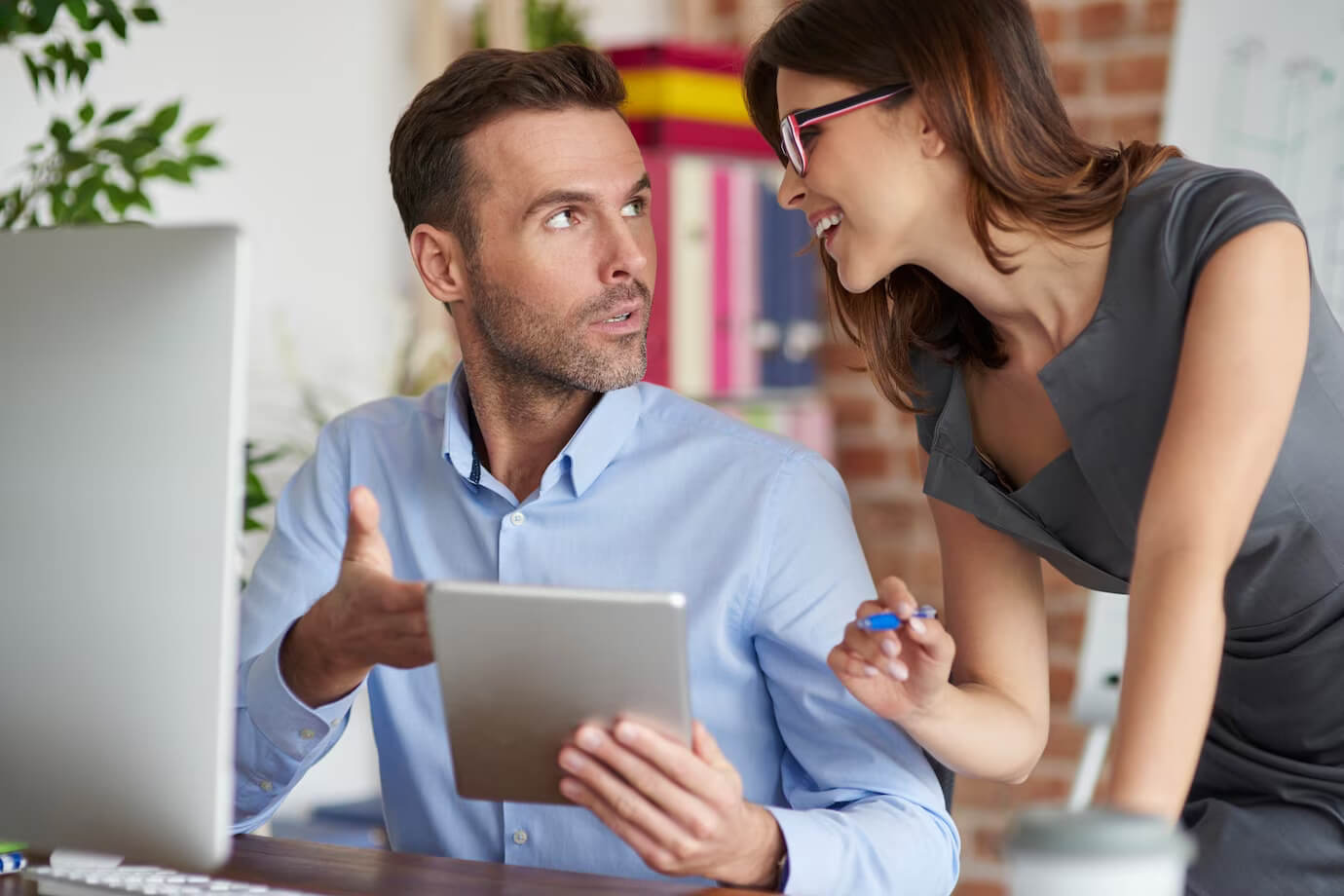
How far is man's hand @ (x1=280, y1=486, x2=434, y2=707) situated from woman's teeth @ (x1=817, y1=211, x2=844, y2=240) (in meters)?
0.51

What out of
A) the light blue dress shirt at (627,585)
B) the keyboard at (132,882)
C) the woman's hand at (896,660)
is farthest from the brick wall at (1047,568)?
the keyboard at (132,882)

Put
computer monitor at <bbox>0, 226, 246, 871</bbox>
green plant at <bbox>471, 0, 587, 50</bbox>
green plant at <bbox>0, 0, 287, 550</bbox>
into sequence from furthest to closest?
green plant at <bbox>471, 0, 587, 50</bbox> → green plant at <bbox>0, 0, 287, 550</bbox> → computer monitor at <bbox>0, 226, 246, 871</bbox>

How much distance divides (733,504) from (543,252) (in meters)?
0.35

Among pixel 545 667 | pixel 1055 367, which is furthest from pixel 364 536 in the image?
pixel 1055 367

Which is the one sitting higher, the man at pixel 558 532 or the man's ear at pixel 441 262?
the man's ear at pixel 441 262

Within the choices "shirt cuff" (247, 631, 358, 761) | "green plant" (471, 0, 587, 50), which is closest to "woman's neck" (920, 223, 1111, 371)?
"shirt cuff" (247, 631, 358, 761)

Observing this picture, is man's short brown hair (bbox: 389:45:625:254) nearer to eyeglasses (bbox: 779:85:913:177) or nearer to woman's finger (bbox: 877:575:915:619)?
eyeglasses (bbox: 779:85:913:177)

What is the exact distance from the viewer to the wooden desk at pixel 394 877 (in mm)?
1065

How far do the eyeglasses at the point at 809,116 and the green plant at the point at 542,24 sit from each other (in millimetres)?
1764

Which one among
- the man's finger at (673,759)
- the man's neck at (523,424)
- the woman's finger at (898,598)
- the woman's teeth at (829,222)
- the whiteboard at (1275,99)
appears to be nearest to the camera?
the man's finger at (673,759)

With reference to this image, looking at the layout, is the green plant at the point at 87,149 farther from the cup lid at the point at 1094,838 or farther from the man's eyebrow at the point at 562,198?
the cup lid at the point at 1094,838

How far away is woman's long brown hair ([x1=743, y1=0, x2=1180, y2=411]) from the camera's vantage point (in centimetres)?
122

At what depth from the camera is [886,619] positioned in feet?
3.51

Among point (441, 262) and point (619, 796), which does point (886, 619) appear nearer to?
point (619, 796)
